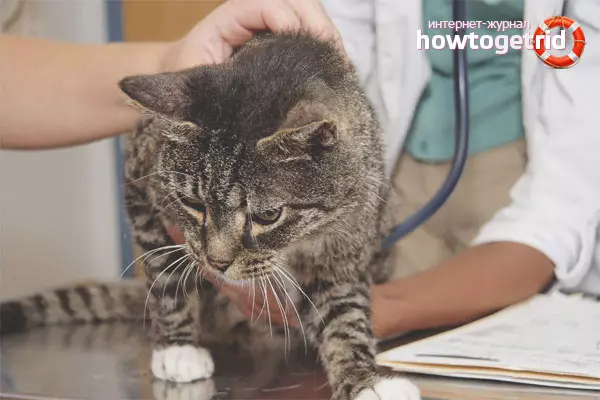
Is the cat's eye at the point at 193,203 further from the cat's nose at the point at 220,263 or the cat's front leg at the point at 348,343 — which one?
the cat's front leg at the point at 348,343

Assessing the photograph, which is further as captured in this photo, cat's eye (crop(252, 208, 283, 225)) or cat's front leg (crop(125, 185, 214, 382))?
cat's front leg (crop(125, 185, 214, 382))

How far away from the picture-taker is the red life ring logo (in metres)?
0.88

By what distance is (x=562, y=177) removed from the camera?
0.97m

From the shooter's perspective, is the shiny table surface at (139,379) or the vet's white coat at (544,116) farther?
the vet's white coat at (544,116)

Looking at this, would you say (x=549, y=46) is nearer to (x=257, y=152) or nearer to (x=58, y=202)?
(x=257, y=152)

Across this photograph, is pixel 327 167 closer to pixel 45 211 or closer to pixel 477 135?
pixel 477 135

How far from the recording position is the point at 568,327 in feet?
2.86

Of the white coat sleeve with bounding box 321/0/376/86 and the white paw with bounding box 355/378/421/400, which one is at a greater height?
the white coat sleeve with bounding box 321/0/376/86

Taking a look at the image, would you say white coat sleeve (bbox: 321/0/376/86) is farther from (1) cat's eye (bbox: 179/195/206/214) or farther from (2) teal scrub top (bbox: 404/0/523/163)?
(1) cat's eye (bbox: 179/195/206/214)

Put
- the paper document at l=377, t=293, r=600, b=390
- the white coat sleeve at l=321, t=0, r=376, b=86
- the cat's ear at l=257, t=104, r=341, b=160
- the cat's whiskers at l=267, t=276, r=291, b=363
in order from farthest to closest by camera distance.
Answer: the white coat sleeve at l=321, t=0, r=376, b=86 → the cat's whiskers at l=267, t=276, r=291, b=363 → the paper document at l=377, t=293, r=600, b=390 → the cat's ear at l=257, t=104, r=341, b=160

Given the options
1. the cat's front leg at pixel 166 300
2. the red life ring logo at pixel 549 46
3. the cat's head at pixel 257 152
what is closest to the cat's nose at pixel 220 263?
the cat's head at pixel 257 152

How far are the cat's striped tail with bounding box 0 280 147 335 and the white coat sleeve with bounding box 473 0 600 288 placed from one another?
0.56 meters

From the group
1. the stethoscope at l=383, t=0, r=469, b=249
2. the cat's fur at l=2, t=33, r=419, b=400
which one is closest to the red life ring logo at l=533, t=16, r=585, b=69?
the stethoscope at l=383, t=0, r=469, b=249

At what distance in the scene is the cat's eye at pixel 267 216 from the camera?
2.42 feet
